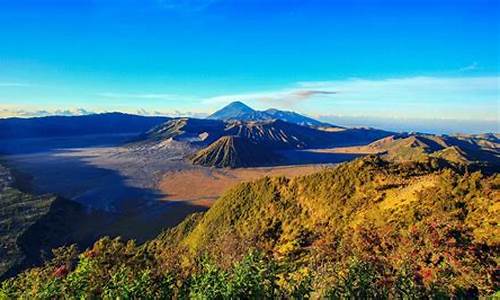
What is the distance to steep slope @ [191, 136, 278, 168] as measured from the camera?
345 ft

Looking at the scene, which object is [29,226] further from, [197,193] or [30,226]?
[197,193]

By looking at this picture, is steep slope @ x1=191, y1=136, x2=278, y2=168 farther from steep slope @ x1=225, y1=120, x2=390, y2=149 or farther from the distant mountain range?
steep slope @ x1=225, y1=120, x2=390, y2=149

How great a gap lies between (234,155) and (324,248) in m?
89.9

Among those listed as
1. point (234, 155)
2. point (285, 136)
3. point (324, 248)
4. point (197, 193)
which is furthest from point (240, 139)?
point (324, 248)

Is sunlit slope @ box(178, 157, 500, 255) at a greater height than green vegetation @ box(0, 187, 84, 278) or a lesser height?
greater

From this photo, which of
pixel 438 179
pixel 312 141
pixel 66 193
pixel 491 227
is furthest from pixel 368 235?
pixel 312 141

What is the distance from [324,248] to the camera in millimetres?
18312

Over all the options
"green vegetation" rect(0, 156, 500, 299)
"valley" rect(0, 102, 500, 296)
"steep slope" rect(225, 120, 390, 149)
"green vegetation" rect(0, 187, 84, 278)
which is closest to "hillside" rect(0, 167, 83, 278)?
"green vegetation" rect(0, 187, 84, 278)

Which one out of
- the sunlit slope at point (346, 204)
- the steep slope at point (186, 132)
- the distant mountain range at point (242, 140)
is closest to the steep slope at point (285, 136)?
the distant mountain range at point (242, 140)

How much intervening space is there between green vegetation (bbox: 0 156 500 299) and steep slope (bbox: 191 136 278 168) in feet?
222

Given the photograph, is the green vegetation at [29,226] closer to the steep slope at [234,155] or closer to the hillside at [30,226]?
the hillside at [30,226]

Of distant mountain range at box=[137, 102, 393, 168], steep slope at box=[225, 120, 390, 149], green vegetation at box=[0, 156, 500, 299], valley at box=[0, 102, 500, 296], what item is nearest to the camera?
green vegetation at box=[0, 156, 500, 299]

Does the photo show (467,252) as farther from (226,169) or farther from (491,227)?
(226,169)

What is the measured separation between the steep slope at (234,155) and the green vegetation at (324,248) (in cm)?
6761
